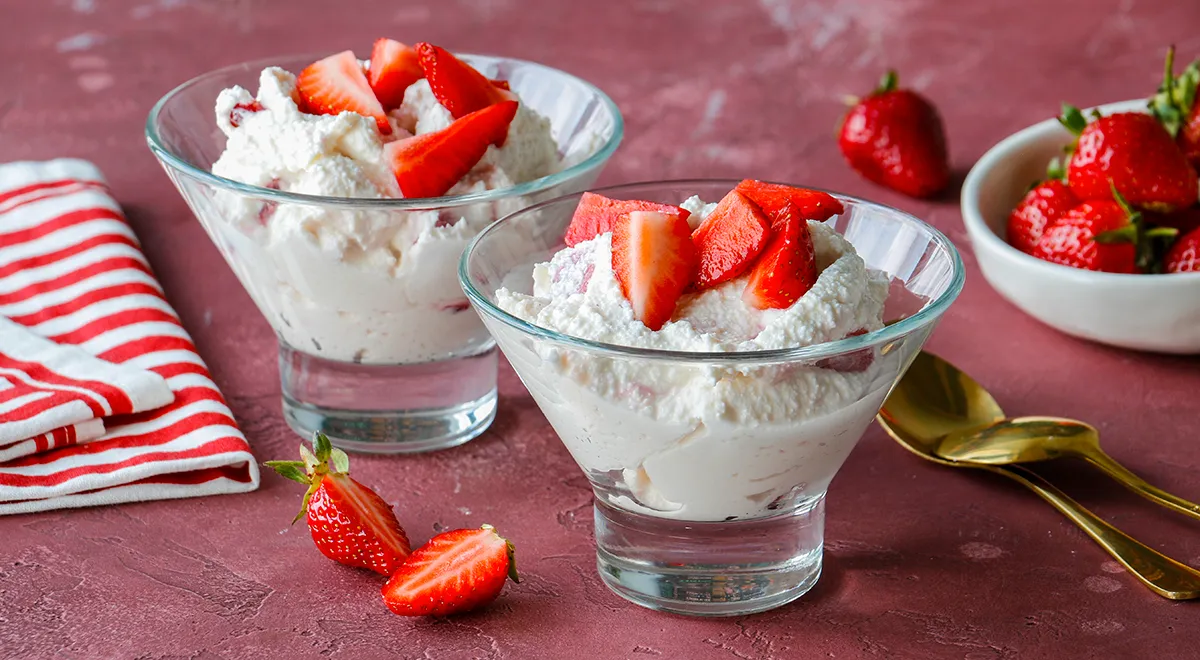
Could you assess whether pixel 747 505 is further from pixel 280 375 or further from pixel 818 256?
pixel 280 375

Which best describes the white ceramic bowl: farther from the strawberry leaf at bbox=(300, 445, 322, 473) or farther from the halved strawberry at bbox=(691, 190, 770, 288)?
the strawberry leaf at bbox=(300, 445, 322, 473)

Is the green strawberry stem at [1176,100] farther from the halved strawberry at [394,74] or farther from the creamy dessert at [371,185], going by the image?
the halved strawberry at [394,74]

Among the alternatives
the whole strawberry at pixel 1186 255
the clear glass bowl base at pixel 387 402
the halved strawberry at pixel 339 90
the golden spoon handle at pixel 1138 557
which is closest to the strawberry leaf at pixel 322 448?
the clear glass bowl base at pixel 387 402

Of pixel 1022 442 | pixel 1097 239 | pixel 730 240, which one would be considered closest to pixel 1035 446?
pixel 1022 442

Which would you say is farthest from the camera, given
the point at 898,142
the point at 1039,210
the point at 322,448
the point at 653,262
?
the point at 898,142

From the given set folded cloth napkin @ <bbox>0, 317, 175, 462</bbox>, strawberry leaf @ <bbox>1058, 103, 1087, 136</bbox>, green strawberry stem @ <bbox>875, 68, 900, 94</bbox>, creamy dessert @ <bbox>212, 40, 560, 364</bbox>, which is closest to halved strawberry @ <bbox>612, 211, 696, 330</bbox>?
creamy dessert @ <bbox>212, 40, 560, 364</bbox>

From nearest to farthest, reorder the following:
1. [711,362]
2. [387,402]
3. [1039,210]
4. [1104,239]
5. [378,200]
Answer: [711,362] → [378,200] → [387,402] → [1104,239] → [1039,210]

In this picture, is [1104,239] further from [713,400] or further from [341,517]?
[341,517]
